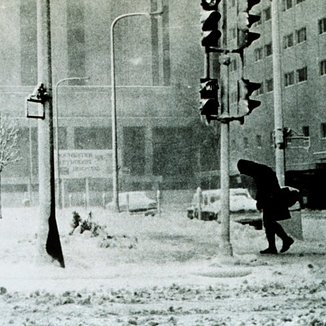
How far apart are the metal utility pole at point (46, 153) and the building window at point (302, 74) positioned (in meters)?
2.33

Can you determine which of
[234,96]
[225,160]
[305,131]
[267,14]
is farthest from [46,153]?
[305,131]

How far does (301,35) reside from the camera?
7.30 meters

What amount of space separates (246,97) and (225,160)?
0.59 m

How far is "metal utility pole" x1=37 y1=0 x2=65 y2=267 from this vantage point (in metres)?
6.04

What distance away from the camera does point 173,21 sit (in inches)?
257

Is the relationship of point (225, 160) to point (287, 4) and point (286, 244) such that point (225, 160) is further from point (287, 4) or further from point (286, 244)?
point (287, 4)

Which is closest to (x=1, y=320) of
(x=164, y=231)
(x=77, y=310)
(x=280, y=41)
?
(x=77, y=310)

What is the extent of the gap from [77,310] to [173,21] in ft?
8.77

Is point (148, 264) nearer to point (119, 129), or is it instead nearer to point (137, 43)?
point (119, 129)

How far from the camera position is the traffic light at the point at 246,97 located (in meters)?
6.25

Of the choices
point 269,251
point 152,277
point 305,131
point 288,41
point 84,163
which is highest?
point 288,41

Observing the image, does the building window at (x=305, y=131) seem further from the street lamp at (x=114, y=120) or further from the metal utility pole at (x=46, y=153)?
the metal utility pole at (x=46, y=153)

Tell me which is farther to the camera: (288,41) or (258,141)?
(288,41)

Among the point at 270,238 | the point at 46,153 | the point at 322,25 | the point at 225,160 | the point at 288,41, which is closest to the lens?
the point at 46,153
